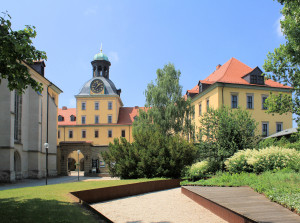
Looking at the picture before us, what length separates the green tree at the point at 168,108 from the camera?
34250mm

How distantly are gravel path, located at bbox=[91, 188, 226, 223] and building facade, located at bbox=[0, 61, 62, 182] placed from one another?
14862mm

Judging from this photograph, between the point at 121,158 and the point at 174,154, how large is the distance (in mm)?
4014

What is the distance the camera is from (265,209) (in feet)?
27.7

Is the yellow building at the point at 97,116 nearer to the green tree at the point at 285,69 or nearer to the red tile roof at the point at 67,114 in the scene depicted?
the red tile roof at the point at 67,114

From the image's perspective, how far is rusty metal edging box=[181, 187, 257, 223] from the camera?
26.1ft

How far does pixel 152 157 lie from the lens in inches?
843

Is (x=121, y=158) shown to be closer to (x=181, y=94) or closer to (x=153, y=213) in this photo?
(x=153, y=213)

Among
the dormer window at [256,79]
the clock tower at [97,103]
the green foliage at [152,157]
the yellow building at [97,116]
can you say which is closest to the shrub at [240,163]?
the green foliage at [152,157]

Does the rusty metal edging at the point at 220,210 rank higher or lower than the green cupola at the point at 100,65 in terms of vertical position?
lower

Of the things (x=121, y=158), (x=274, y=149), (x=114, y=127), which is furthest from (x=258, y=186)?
(x=114, y=127)

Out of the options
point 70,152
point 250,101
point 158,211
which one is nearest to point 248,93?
point 250,101

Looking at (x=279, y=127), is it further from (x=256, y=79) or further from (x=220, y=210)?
(x=220, y=210)

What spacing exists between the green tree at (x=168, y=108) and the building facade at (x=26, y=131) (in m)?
10.9

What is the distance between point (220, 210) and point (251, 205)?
1001 mm
